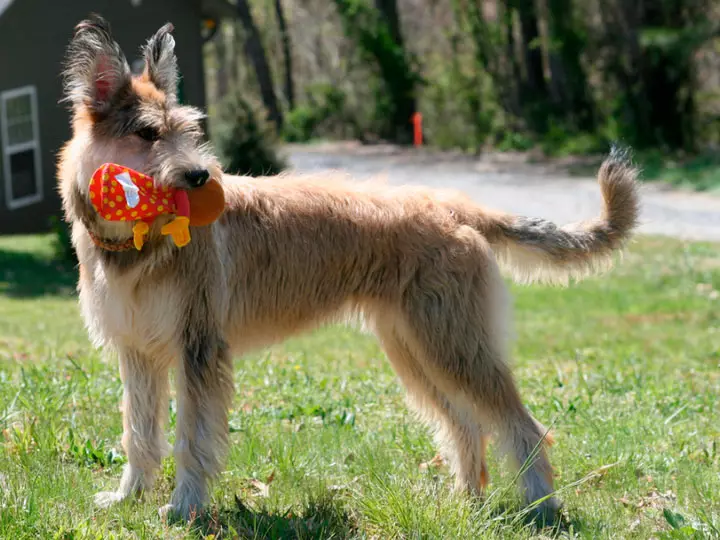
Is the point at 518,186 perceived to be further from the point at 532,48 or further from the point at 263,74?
the point at 263,74

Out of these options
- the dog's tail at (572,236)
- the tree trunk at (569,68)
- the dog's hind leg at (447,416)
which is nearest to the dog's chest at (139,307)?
the dog's hind leg at (447,416)

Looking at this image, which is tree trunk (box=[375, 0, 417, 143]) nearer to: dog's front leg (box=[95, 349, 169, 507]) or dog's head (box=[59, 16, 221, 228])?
dog's front leg (box=[95, 349, 169, 507])

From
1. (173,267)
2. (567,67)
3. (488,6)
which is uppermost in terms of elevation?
(488,6)

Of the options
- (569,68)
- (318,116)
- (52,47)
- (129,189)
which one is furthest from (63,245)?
(318,116)

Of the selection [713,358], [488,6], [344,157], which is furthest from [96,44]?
[488,6]

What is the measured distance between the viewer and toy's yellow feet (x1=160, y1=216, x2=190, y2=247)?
14.9 ft

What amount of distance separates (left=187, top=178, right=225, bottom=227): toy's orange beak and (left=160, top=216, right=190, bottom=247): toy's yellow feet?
0.07 m

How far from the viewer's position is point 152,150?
4.60 meters

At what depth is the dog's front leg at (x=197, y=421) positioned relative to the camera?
15.9 ft

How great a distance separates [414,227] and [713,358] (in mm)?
5526

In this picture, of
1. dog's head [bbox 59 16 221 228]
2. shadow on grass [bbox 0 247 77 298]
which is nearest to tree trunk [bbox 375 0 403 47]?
shadow on grass [bbox 0 247 77 298]

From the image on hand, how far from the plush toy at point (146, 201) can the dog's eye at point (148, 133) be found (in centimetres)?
20

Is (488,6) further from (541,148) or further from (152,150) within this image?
(152,150)

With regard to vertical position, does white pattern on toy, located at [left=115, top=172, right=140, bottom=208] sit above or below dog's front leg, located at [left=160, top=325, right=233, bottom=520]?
above
